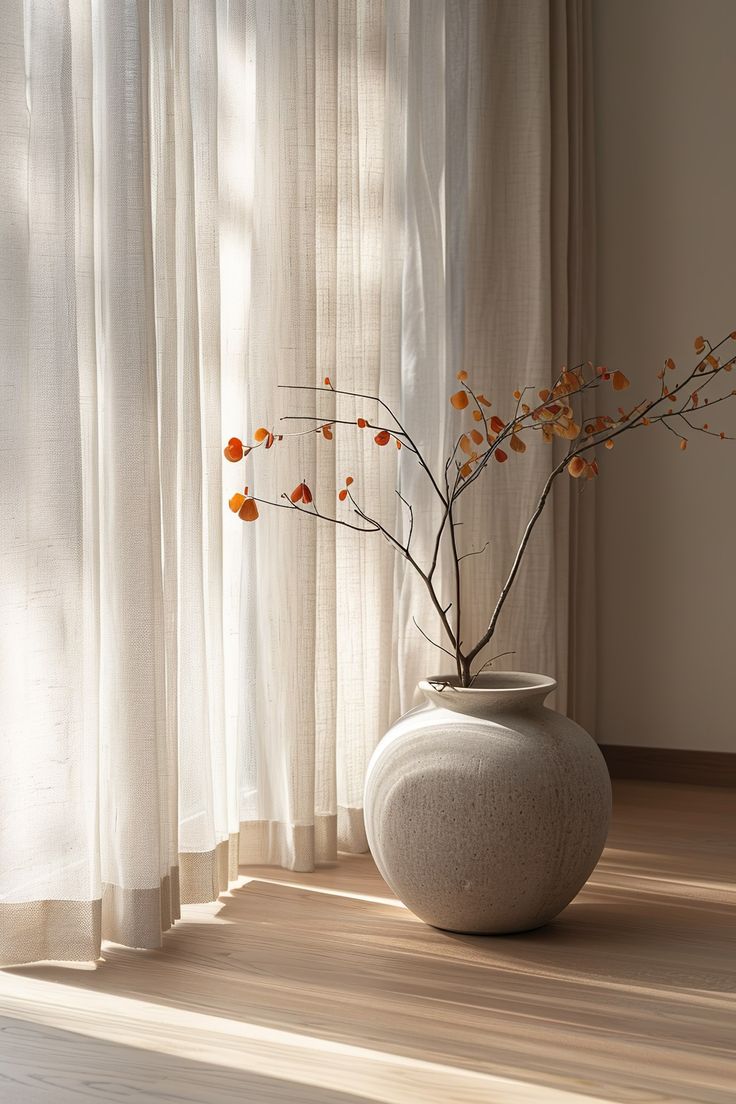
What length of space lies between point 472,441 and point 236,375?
458 millimetres

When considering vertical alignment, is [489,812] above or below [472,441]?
below

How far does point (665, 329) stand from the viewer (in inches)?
121

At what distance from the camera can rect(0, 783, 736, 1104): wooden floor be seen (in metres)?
1.38

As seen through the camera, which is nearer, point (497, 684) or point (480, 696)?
point (480, 696)

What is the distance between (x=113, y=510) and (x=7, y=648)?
0.86 ft

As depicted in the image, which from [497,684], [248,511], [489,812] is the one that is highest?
[248,511]

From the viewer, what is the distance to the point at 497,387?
8.75 ft

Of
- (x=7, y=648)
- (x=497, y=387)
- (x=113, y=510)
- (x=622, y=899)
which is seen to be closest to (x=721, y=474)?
(x=497, y=387)

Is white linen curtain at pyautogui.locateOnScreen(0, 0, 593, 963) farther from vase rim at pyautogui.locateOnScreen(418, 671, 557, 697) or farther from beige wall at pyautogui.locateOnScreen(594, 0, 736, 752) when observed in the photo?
vase rim at pyautogui.locateOnScreen(418, 671, 557, 697)

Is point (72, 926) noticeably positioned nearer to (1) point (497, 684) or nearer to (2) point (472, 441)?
(1) point (497, 684)

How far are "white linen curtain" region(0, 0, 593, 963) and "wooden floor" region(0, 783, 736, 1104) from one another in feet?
0.41

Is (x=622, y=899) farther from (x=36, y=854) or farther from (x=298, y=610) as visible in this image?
(x=36, y=854)

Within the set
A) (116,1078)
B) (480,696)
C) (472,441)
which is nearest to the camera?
(116,1078)

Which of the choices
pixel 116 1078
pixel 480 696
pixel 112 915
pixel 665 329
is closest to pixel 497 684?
pixel 480 696
